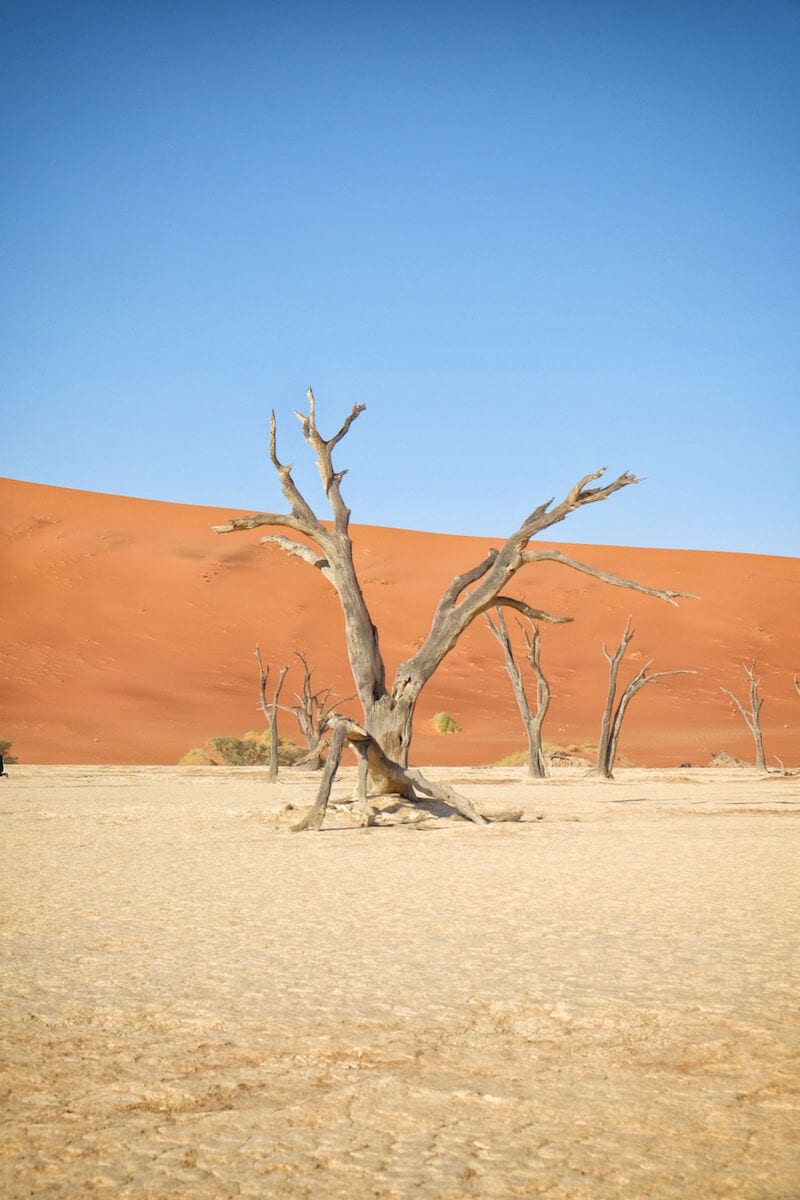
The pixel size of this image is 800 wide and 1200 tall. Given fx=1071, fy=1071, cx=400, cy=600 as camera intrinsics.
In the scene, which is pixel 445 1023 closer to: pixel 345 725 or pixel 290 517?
pixel 345 725

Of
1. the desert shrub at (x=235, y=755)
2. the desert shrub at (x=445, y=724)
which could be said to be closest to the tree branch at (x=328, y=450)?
the desert shrub at (x=235, y=755)

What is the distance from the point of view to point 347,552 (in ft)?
44.6

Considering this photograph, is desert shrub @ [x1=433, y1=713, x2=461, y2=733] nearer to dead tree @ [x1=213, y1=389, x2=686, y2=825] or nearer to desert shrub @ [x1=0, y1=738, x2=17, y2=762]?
desert shrub @ [x1=0, y1=738, x2=17, y2=762]

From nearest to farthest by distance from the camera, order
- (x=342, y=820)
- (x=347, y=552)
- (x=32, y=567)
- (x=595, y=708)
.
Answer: (x=342, y=820) → (x=347, y=552) → (x=595, y=708) → (x=32, y=567)

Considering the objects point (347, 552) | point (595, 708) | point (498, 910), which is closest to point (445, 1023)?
point (498, 910)

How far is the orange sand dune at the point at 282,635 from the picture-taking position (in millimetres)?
35844

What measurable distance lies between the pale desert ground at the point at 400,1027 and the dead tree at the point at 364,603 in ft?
13.2

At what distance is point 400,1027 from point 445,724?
34.7 meters

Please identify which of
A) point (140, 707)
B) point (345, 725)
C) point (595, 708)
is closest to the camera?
point (345, 725)

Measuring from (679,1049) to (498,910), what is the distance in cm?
274

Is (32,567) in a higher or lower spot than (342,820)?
higher

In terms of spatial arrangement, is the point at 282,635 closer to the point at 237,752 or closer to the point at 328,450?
the point at 237,752

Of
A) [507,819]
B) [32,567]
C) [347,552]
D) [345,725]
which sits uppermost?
[32,567]

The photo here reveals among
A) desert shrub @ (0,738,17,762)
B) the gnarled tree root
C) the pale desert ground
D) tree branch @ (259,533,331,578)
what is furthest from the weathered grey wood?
desert shrub @ (0,738,17,762)
